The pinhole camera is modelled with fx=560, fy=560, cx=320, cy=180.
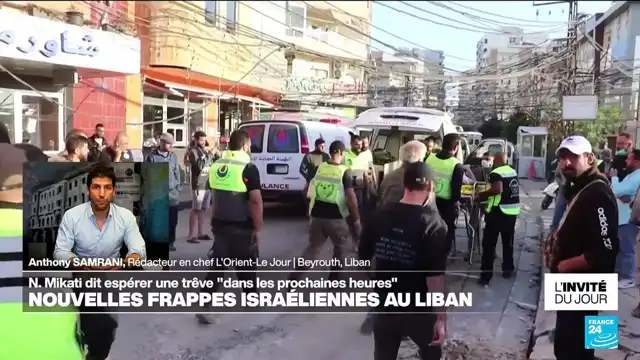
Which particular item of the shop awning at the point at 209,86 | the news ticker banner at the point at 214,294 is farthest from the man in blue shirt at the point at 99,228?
the shop awning at the point at 209,86

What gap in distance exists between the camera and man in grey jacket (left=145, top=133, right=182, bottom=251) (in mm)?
2703

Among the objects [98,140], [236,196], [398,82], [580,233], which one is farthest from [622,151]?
[98,140]

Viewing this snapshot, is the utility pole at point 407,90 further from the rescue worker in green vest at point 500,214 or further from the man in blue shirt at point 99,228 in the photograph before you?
the man in blue shirt at point 99,228

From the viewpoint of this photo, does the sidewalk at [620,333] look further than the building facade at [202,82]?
No

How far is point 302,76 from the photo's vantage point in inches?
123

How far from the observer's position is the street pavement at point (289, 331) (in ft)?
9.09

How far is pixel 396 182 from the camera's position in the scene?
254cm

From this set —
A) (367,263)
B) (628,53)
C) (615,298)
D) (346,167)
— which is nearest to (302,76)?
(346,167)

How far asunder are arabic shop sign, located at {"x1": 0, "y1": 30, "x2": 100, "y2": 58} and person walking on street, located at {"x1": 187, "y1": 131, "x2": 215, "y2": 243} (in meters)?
0.72

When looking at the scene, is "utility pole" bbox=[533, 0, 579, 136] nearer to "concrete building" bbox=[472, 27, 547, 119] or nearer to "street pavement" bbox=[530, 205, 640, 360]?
"concrete building" bbox=[472, 27, 547, 119]

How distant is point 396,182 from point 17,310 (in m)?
1.80

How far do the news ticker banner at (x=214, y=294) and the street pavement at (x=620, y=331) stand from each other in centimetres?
45

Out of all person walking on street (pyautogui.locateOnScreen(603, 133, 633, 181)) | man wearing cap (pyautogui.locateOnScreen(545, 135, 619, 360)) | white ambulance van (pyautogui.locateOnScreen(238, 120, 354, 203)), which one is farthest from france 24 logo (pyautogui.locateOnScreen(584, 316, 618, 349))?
white ambulance van (pyautogui.locateOnScreen(238, 120, 354, 203))

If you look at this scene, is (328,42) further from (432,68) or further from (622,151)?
(622,151)
